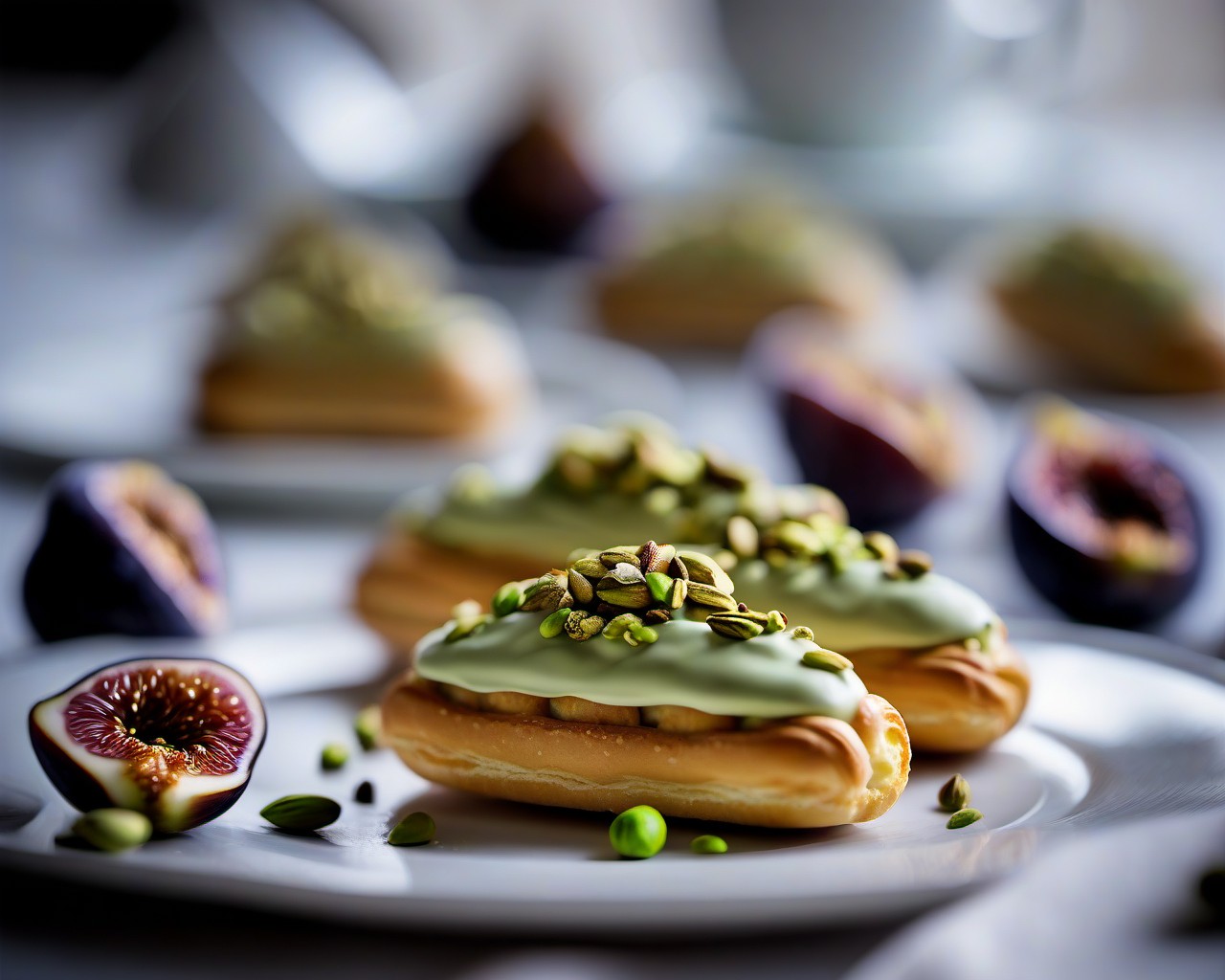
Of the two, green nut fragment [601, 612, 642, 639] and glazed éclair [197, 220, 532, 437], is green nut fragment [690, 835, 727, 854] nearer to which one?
green nut fragment [601, 612, 642, 639]

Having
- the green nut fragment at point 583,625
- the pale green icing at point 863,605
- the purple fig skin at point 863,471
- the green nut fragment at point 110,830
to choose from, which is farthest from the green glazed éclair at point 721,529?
the green nut fragment at point 110,830

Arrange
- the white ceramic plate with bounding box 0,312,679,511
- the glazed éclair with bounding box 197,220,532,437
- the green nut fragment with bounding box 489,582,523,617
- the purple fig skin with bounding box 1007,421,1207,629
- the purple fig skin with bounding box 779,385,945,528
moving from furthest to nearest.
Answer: the glazed éclair with bounding box 197,220,532,437 < the white ceramic plate with bounding box 0,312,679,511 < the purple fig skin with bounding box 779,385,945,528 < the purple fig skin with bounding box 1007,421,1207,629 < the green nut fragment with bounding box 489,582,523,617

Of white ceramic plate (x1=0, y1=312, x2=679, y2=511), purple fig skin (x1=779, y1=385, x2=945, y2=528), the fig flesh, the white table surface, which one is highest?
the fig flesh

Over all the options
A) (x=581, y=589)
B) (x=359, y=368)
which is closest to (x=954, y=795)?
(x=581, y=589)

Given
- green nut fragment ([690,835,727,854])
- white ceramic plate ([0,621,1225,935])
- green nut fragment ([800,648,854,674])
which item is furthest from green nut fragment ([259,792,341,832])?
green nut fragment ([800,648,854,674])

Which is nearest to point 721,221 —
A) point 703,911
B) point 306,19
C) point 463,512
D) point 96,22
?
point 463,512
